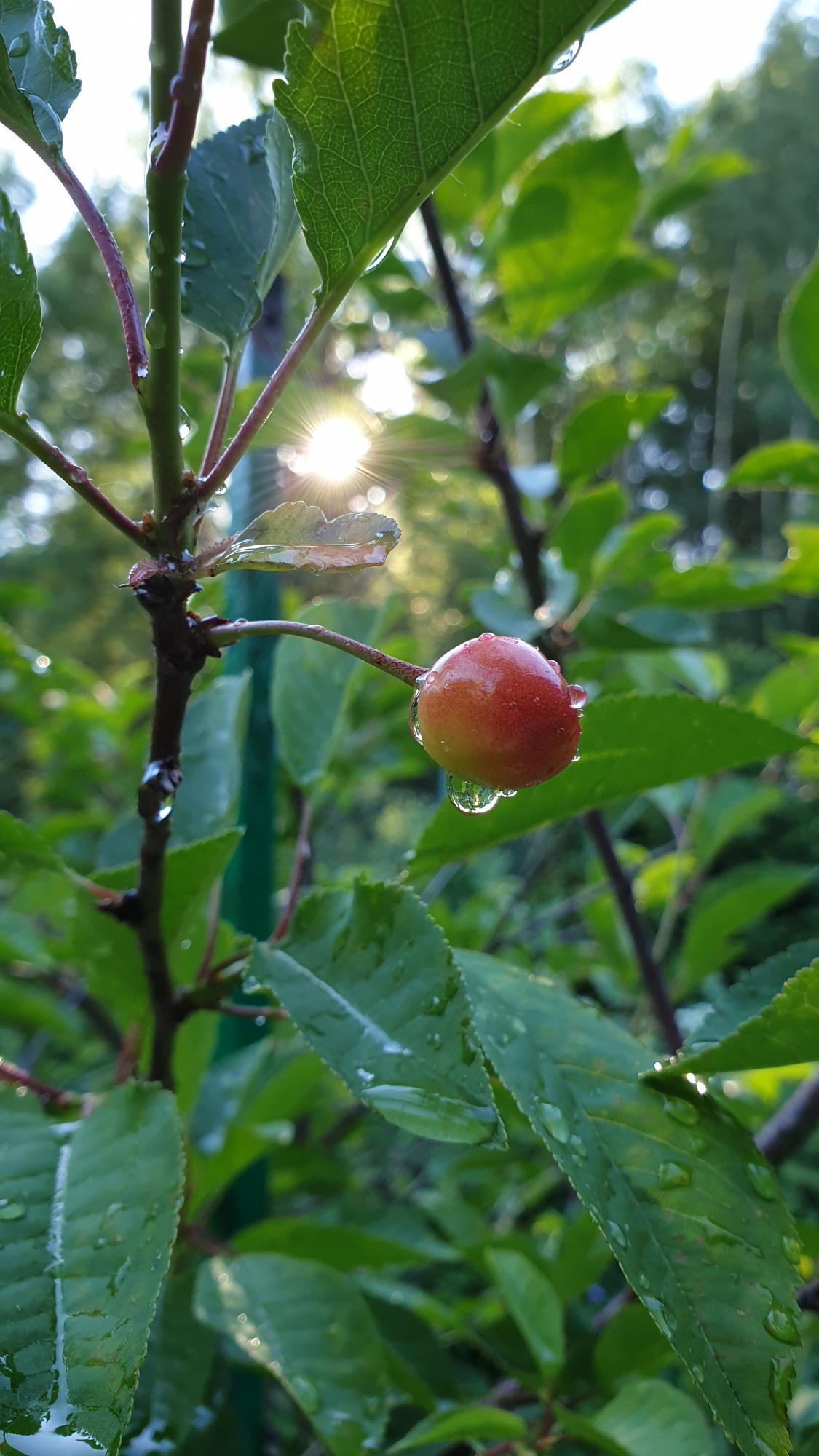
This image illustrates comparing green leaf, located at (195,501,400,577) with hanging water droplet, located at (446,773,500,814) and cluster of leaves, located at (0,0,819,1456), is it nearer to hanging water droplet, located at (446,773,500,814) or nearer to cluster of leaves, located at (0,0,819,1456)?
cluster of leaves, located at (0,0,819,1456)

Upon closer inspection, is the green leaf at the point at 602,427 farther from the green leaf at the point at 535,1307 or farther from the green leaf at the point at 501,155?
the green leaf at the point at 535,1307

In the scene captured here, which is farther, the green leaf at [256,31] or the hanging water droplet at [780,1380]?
the green leaf at [256,31]

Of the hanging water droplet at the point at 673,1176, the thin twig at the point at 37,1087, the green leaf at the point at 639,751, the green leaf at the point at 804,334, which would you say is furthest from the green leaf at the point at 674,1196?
the green leaf at the point at 804,334

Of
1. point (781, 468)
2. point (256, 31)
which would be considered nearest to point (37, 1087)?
point (256, 31)

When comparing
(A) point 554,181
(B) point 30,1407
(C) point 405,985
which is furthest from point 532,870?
(B) point 30,1407

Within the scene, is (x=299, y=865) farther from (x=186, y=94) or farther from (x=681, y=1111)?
(x=186, y=94)

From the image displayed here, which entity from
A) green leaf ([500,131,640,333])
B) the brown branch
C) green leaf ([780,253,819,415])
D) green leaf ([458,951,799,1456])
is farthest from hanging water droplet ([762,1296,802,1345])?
green leaf ([500,131,640,333])

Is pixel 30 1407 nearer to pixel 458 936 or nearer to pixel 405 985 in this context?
pixel 405 985
